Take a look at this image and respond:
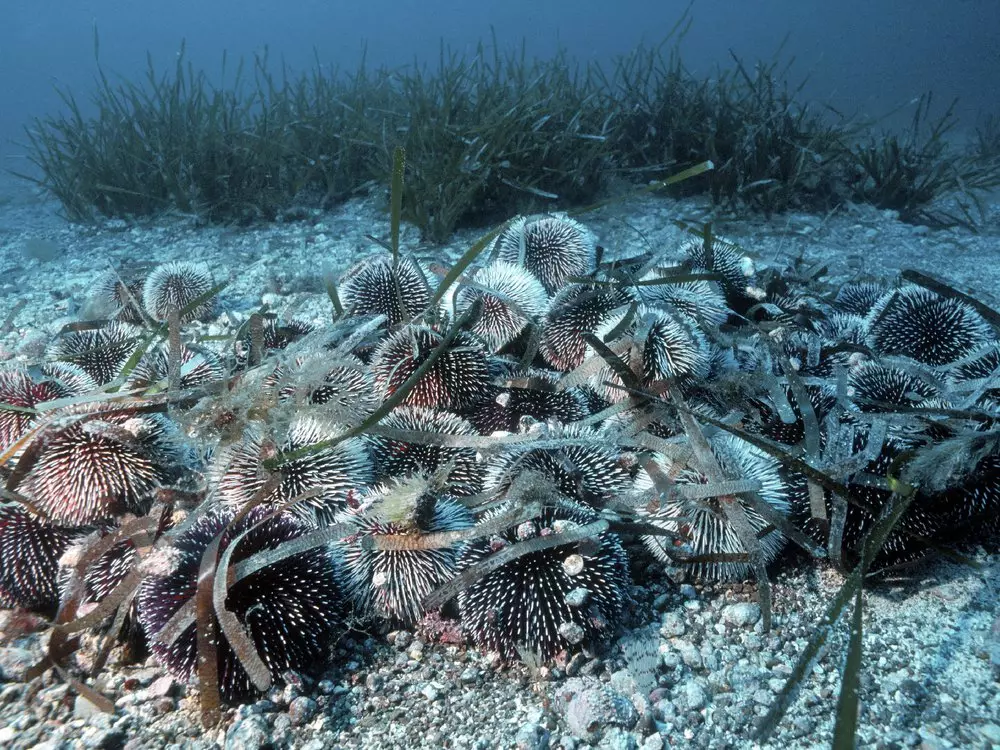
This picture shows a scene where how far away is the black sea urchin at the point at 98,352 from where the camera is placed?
2.31 m

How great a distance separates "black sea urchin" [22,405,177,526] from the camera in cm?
165

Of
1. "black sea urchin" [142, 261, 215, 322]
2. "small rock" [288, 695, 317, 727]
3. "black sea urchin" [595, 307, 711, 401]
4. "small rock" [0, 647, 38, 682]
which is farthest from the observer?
"black sea urchin" [142, 261, 215, 322]

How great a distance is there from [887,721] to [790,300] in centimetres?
201

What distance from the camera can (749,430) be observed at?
1961 millimetres

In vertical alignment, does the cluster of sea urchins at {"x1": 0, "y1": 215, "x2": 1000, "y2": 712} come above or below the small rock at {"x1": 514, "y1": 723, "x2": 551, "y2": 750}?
above

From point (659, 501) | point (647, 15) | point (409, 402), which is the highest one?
point (647, 15)

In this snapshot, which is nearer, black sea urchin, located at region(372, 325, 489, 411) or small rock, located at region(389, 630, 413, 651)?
small rock, located at region(389, 630, 413, 651)

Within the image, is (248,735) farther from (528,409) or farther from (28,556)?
(528,409)

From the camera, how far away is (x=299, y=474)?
5.43 ft

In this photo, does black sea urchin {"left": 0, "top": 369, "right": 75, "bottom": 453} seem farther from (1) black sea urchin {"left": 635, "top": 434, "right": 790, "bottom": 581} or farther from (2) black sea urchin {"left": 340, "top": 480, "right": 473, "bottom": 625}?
(1) black sea urchin {"left": 635, "top": 434, "right": 790, "bottom": 581}

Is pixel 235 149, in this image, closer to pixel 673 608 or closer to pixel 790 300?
pixel 790 300

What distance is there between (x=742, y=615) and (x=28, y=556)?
76.6 inches

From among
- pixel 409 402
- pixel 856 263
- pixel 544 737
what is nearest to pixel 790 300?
pixel 856 263

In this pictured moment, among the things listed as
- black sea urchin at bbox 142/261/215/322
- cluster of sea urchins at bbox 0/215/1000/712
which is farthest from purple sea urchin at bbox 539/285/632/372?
black sea urchin at bbox 142/261/215/322
